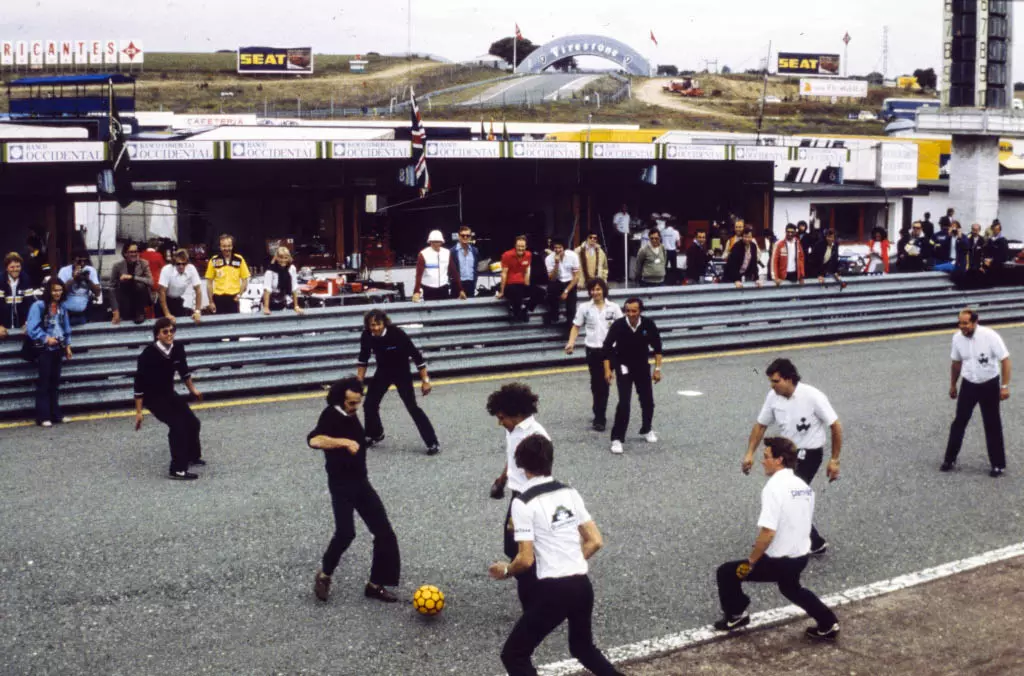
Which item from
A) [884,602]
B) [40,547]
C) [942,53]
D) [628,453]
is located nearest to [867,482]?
[628,453]

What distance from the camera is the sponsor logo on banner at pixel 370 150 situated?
22156 mm

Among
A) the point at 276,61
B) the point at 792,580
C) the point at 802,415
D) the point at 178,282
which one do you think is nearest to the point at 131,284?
the point at 178,282

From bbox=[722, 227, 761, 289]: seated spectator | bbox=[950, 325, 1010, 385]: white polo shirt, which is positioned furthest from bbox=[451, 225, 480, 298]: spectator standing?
bbox=[950, 325, 1010, 385]: white polo shirt

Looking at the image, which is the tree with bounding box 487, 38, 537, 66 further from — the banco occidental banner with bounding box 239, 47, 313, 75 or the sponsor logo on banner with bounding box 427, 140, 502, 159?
the sponsor logo on banner with bounding box 427, 140, 502, 159

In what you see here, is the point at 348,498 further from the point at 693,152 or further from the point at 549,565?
the point at 693,152

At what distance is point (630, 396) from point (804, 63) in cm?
12180

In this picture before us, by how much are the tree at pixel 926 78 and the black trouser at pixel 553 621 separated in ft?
457

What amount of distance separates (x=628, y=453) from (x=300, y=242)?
13890mm

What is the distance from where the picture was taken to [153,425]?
12688 millimetres

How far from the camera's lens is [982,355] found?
436 inches

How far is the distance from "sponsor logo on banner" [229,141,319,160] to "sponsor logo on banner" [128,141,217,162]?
47cm

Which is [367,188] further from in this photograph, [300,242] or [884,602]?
[884,602]

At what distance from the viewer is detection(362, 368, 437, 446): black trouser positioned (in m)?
11.4

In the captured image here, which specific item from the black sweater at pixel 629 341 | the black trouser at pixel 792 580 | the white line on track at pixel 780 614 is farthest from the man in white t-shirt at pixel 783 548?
the black sweater at pixel 629 341
